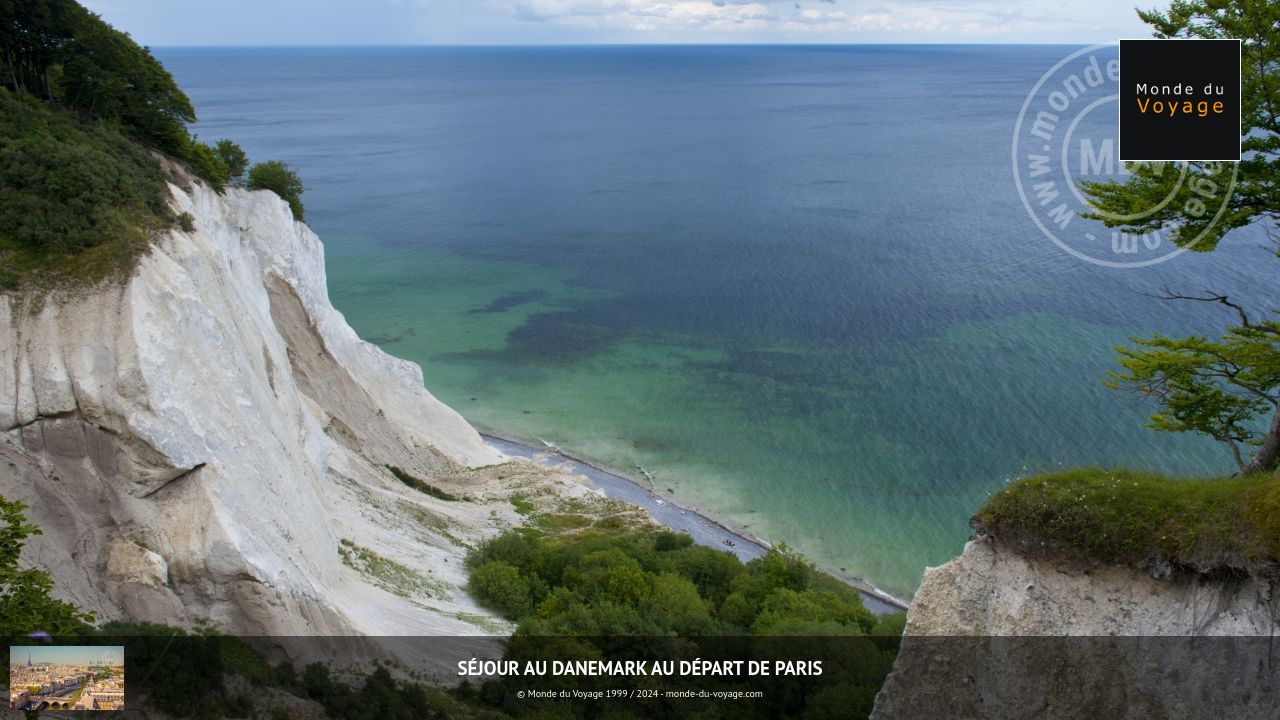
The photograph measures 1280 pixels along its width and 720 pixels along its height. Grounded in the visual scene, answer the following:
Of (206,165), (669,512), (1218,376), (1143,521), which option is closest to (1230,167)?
(1218,376)

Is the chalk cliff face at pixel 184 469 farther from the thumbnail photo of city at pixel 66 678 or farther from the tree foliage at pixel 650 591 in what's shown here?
the thumbnail photo of city at pixel 66 678

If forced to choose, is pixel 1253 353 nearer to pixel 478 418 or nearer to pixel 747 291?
pixel 478 418

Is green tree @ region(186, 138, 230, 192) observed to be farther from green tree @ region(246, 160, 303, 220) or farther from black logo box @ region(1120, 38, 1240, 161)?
black logo box @ region(1120, 38, 1240, 161)

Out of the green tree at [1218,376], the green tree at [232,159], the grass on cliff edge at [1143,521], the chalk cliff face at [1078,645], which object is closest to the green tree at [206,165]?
the green tree at [232,159]

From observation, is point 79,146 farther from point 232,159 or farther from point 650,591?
point 650,591

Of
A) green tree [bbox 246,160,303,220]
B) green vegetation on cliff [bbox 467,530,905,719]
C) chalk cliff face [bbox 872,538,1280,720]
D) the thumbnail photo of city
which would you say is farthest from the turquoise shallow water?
the thumbnail photo of city
